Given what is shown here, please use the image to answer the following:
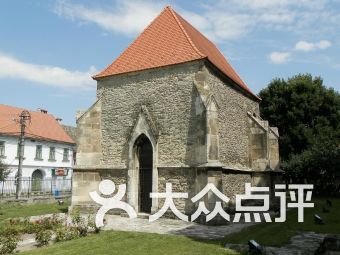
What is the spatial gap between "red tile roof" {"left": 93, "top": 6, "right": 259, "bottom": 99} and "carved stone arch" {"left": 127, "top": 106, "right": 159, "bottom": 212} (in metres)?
2.37

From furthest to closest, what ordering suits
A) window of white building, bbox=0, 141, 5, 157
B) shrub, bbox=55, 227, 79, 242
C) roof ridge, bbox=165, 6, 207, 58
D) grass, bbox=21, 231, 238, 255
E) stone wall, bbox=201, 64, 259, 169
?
1. window of white building, bbox=0, 141, 5, 157
2. stone wall, bbox=201, 64, 259, 169
3. roof ridge, bbox=165, 6, 207, 58
4. shrub, bbox=55, 227, 79, 242
5. grass, bbox=21, 231, 238, 255

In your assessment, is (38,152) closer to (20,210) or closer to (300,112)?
(20,210)

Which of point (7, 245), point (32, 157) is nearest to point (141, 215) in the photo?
point (7, 245)

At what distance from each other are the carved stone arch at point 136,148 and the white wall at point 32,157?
21.5 m

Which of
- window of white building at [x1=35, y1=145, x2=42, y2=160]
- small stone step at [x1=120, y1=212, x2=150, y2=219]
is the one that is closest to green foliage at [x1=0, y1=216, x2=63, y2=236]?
small stone step at [x1=120, y1=212, x2=150, y2=219]

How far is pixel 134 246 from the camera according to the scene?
372 inches

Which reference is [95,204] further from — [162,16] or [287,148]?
[287,148]

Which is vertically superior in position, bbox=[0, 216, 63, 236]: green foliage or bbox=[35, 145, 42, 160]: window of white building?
bbox=[35, 145, 42, 160]: window of white building

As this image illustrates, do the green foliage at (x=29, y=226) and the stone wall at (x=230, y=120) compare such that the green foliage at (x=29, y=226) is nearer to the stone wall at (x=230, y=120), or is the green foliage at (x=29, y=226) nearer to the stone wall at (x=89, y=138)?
the stone wall at (x=89, y=138)

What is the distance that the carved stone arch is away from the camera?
51.3ft

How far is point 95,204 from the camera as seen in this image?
16953mm

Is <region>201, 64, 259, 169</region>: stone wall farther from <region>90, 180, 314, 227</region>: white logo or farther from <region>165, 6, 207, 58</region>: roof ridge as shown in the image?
<region>90, 180, 314, 227</region>: white logo

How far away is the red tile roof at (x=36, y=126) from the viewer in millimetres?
36416

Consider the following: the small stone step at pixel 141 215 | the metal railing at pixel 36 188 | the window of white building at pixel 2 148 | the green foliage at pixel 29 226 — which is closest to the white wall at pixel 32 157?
the window of white building at pixel 2 148
